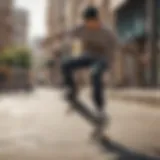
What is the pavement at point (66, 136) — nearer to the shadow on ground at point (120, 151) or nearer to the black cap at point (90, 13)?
the shadow on ground at point (120, 151)

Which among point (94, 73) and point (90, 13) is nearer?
point (90, 13)

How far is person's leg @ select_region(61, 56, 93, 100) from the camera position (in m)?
1.04

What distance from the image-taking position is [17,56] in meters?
0.79

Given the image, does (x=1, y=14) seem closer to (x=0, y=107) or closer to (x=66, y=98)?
(x=66, y=98)

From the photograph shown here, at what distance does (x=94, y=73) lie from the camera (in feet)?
3.67

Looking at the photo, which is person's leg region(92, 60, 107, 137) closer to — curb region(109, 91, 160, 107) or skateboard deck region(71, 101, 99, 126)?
skateboard deck region(71, 101, 99, 126)

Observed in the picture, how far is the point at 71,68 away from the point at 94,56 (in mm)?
77

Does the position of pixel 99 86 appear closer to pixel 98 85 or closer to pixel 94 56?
pixel 98 85

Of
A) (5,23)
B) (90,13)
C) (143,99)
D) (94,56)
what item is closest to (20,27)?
(5,23)

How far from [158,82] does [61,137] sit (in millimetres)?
1619

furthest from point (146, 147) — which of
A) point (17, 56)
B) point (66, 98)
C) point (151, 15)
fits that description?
point (151, 15)

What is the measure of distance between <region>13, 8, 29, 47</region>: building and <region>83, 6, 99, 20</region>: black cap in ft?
0.48

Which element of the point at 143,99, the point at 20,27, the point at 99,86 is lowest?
the point at 143,99

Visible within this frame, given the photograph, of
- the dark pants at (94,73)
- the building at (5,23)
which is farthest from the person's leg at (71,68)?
the building at (5,23)
